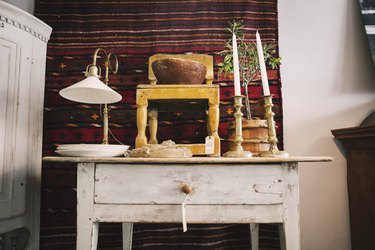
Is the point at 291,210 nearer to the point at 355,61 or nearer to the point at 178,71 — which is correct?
the point at 178,71

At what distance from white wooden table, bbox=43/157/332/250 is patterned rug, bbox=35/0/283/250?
65cm

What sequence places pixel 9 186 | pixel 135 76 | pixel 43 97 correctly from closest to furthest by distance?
pixel 9 186
pixel 43 97
pixel 135 76

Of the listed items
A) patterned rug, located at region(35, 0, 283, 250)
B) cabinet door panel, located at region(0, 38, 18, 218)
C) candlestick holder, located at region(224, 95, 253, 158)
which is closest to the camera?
candlestick holder, located at region(224, 95, 253, 158)

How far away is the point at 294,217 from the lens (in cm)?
84

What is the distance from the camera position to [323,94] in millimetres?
1552

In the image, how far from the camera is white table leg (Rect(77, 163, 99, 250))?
0.84 meters

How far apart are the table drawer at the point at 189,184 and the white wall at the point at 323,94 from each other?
0.74 m

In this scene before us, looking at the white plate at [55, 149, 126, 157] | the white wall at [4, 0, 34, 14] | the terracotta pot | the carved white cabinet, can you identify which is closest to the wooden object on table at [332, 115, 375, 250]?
the terracotta pot

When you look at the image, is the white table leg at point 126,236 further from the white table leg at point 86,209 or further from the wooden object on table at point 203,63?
the wooden object on table at point 203,63

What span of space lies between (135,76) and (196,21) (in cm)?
51

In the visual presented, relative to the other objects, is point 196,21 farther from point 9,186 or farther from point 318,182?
point 9,186

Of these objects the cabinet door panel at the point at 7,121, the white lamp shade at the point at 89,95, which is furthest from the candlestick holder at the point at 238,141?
the cabinet door panel at the point at 7,121

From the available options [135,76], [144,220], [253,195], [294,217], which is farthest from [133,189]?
[135,76]

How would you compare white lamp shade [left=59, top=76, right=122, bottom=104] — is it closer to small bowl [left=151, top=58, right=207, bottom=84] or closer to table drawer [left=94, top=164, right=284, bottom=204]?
small bowl [left=151, top=58, right=207, bottom=84]
